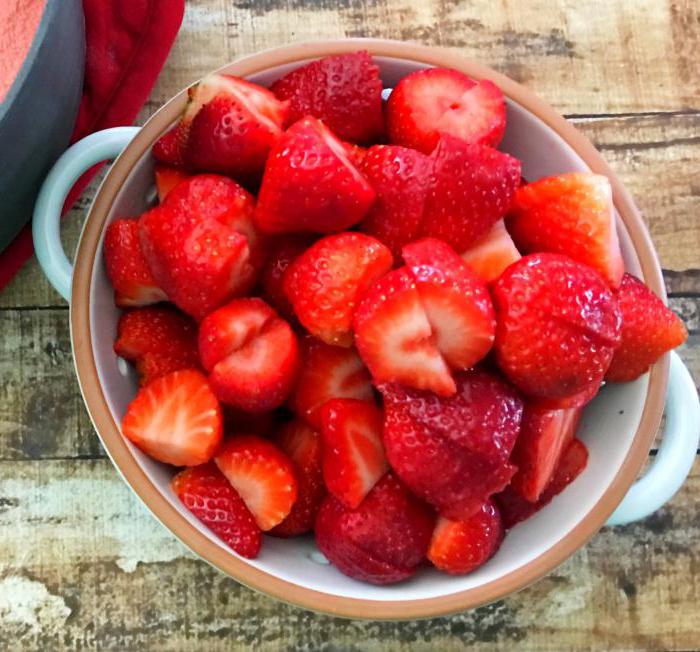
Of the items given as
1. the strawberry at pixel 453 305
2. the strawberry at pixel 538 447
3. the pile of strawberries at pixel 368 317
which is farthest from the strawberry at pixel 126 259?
the strawberry at pixel 538 447

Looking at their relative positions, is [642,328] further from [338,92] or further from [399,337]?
[338,92]

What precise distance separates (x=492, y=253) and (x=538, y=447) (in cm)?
16

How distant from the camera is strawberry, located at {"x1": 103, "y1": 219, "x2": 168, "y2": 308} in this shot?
0.75 metres

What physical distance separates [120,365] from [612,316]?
16.0 inches

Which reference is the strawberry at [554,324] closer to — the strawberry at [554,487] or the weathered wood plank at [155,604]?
the strawberry at [554,487]

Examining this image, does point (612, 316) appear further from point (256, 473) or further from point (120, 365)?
point (120, 365)

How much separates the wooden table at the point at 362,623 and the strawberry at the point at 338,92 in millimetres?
217

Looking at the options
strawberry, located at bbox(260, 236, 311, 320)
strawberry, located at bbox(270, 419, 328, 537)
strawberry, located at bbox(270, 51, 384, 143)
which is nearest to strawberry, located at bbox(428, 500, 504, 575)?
strawberry, located at bbox(270, 419, 328, 537)

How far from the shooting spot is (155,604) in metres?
0.88

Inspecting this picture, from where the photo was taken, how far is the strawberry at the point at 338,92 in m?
0.76

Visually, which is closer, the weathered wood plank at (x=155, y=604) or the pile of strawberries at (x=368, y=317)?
the pile of strawberries at (x=368, y=317)

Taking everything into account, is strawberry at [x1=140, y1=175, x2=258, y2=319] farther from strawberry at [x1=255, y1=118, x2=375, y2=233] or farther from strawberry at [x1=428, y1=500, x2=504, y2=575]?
strawberry at [x1=428, y1=500, x2=504, y2=575]

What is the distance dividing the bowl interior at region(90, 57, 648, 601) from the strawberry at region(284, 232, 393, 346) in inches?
6.8

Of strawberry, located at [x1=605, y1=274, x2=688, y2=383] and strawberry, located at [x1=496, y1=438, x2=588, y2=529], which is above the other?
strawberry, located at [x1=605, y1=274, x2=688, y2=383]
